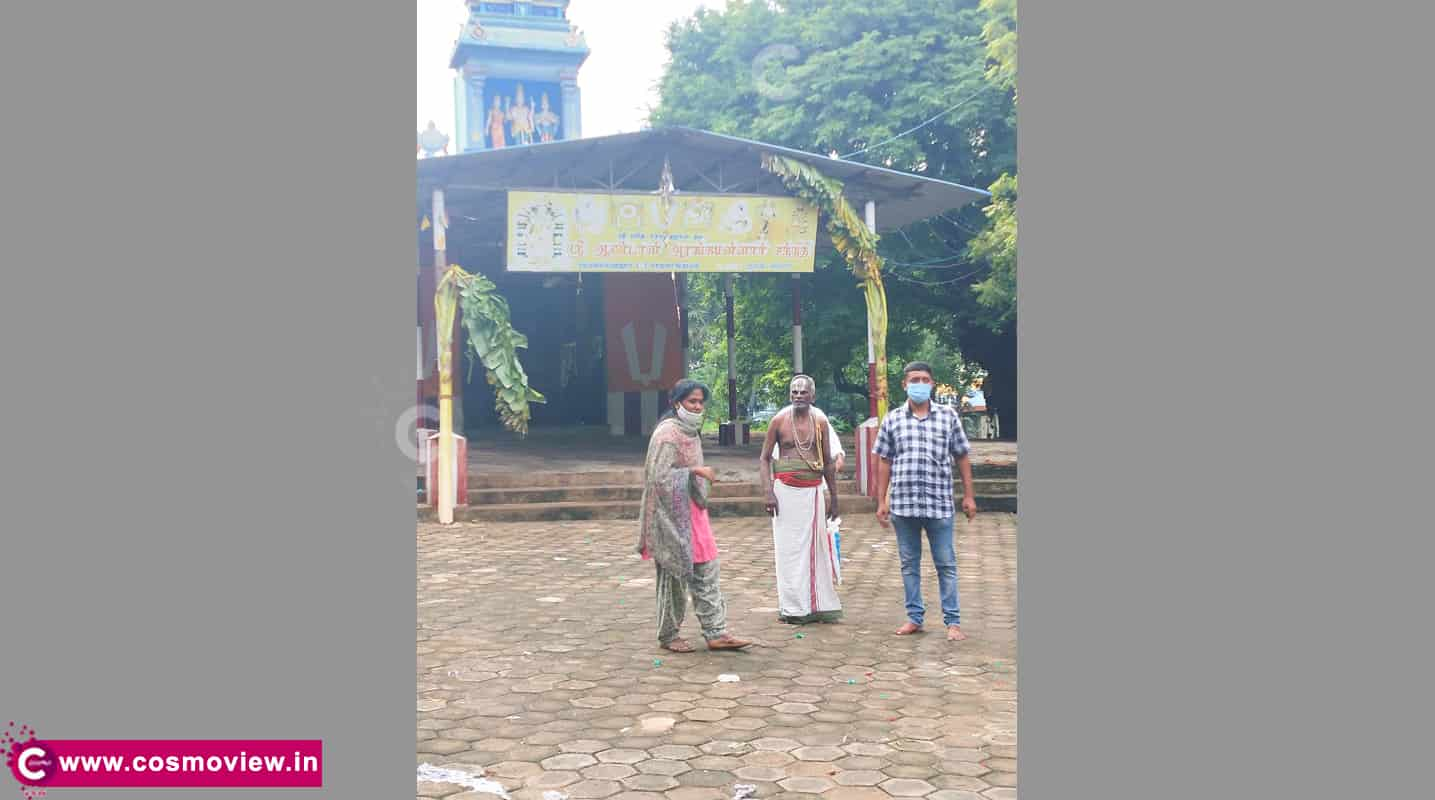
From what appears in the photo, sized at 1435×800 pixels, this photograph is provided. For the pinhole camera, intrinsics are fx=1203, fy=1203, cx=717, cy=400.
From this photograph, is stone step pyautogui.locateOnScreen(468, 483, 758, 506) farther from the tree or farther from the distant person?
the tree

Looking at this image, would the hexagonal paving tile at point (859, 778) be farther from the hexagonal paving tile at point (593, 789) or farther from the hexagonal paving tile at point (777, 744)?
the hexagonal paving tile at point (593, 789)

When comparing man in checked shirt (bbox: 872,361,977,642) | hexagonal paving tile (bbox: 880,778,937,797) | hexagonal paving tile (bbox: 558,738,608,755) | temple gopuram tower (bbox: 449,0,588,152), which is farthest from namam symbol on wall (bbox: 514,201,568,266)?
temple gopuram tower (bbox: 449,0,588,152)

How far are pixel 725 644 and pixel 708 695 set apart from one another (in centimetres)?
92

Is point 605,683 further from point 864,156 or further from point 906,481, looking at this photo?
point 864,156

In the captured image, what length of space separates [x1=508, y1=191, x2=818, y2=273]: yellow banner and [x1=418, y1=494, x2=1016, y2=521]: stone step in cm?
256

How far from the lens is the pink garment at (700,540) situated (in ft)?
20.6

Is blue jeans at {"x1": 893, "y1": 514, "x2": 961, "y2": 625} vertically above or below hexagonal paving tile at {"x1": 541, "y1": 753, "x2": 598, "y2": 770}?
above

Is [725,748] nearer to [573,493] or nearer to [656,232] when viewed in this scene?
[573,493]

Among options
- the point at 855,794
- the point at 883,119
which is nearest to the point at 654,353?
the point at 883,119

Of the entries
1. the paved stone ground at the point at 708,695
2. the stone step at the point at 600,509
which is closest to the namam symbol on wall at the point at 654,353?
the stone step at the point at 600,509

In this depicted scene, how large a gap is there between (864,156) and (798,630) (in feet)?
48.5

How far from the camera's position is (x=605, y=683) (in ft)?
18.5

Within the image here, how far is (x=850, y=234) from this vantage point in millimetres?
14000

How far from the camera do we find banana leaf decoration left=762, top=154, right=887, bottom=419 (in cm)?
1368
